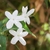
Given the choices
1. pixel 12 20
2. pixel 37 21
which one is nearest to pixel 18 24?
pixel 12 20

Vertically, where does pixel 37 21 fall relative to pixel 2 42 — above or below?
above

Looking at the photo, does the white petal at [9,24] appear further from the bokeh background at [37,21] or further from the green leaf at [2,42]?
the bokeh background at [37,21]

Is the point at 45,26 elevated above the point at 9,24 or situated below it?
above

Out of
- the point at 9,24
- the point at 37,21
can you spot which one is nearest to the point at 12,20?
the point at 9,24

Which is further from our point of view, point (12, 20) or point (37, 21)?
point (37, 21)

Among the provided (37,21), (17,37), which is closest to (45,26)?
(37,21)

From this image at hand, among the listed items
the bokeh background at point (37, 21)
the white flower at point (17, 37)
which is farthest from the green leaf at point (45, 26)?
the white flower at point (17, 37)

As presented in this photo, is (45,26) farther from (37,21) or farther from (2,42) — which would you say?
(2,42)

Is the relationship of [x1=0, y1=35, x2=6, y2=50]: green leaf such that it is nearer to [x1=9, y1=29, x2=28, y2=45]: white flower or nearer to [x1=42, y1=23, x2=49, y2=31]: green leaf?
[x1=9, y1=29, x2=28, y2=45]: white flower

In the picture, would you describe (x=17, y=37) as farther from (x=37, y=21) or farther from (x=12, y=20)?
(x=37, y=21)

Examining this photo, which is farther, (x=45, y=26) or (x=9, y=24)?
(x=45, y=26)

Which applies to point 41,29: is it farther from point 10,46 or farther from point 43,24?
point 10,46
